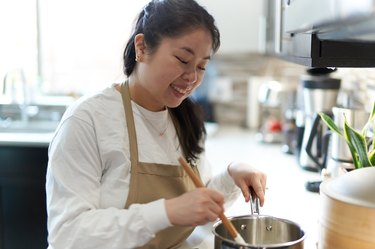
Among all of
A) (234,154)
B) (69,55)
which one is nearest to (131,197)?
(234,154)

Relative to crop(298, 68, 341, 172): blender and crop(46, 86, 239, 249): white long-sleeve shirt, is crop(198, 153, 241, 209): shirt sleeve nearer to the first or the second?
crop(46, 86, 239, 249): white long-sleeve shirt

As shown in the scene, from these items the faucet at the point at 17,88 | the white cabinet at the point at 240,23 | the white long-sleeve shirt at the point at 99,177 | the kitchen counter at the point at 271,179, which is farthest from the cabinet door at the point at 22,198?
the white cabinet at the point at 240,23

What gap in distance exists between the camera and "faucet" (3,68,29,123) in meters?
2.78

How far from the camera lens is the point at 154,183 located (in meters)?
1.24

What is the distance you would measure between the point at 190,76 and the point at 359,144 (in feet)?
1.53

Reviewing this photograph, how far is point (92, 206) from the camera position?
43.2 inches

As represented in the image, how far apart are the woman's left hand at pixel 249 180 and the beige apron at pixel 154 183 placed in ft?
0.45

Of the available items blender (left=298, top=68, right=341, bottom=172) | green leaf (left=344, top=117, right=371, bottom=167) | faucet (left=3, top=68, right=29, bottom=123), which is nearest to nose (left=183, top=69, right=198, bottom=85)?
green leaf (left=344, top=117, right=371, bottom=167)

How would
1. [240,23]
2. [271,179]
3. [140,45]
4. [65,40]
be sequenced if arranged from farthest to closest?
[65,40] → [240,23] → [271,179] → [140,45]

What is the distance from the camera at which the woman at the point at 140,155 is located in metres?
1.04

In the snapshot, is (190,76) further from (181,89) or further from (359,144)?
(359,144)

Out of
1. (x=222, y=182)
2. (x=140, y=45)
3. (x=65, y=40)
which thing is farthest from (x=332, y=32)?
(x=65, y=40)

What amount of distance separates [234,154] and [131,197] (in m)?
1.35

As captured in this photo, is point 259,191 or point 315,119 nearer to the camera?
point 259,191
